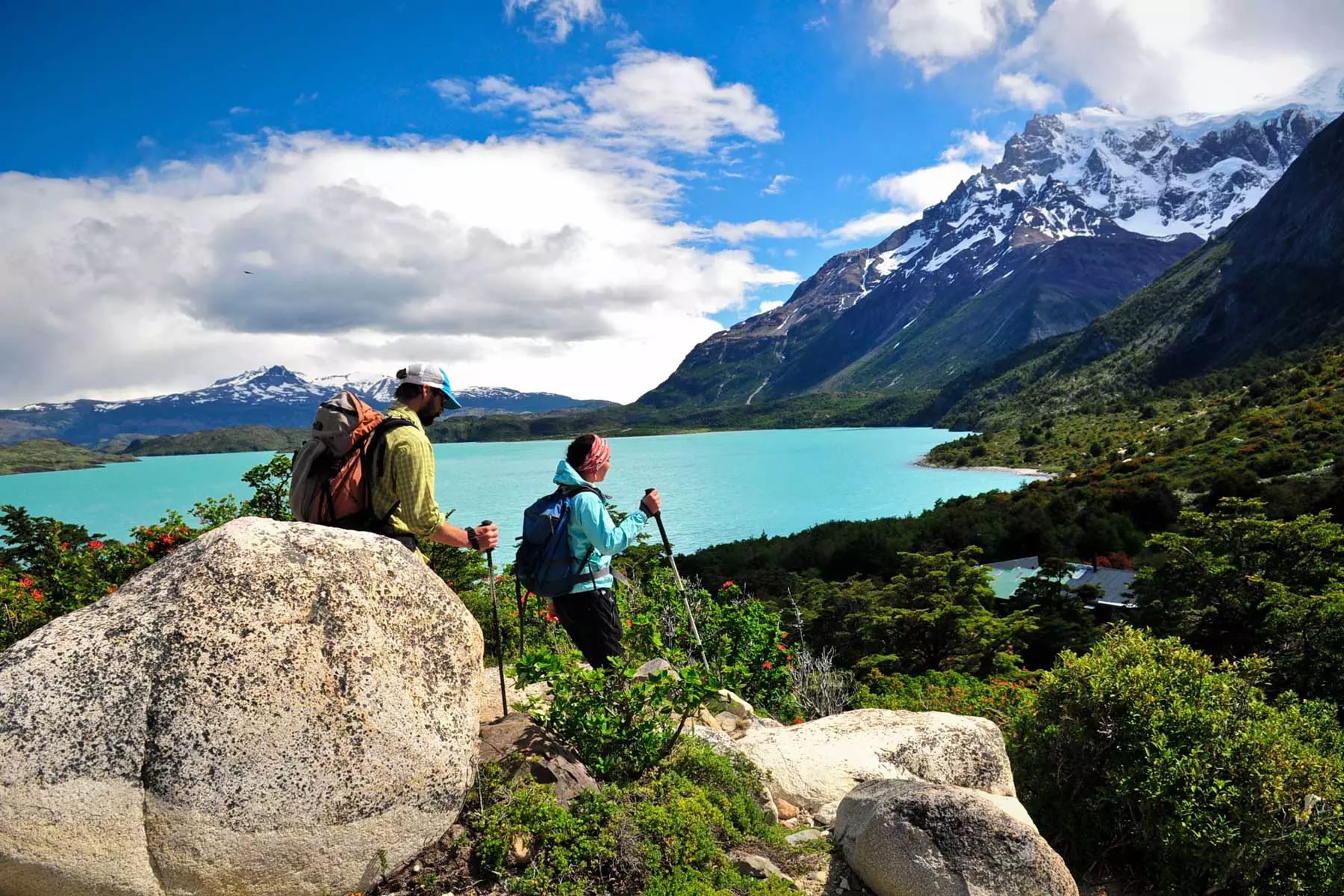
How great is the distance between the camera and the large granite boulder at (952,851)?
14.6 ft

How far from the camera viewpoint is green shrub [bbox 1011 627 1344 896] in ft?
17.8

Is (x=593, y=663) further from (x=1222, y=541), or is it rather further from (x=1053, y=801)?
(x=1222, y=541)

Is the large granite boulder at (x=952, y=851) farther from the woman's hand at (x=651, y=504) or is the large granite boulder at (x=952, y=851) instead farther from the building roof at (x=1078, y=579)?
the building roof at (x=1078, y=579)

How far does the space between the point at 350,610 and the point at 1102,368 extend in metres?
144

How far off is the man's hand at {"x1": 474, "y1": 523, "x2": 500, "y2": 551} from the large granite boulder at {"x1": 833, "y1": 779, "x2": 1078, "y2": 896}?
9.94 ft

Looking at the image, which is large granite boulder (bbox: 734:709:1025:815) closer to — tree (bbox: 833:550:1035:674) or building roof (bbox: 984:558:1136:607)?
tree (bbox: 833:550:1035:674)

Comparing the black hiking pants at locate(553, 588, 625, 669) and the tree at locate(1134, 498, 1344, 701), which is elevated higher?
the black hiking pants at locate(553, 588, 625, 669)

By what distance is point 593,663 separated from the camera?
18.4 feet

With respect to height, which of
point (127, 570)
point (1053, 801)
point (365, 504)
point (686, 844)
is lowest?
point (1053, 801)

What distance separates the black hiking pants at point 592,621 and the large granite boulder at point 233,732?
1211 mm

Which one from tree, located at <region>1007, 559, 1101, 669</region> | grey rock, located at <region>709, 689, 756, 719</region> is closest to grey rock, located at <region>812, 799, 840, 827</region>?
grey rock, located at <region>709, 689, 756, 719</region>

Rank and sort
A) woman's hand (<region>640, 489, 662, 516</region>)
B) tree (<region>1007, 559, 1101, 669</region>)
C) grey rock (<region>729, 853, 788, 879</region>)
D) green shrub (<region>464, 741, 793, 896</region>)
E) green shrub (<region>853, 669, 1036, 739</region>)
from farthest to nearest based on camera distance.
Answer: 1. tree (<region>1007, 559, 1101, 669</region>)
2. green shrub (<region>853, 669, 1036, 739</region>)
3. woman's hand (<region>640, 489, 662, 516</region>)
4. grey rock (<region>729, 853, 788, 879</region>)
5. green shrub (<region>464, 741, 793, 896</region>)

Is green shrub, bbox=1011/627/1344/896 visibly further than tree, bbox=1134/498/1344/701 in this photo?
No

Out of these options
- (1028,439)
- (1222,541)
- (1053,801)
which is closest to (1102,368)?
(1028,439)
